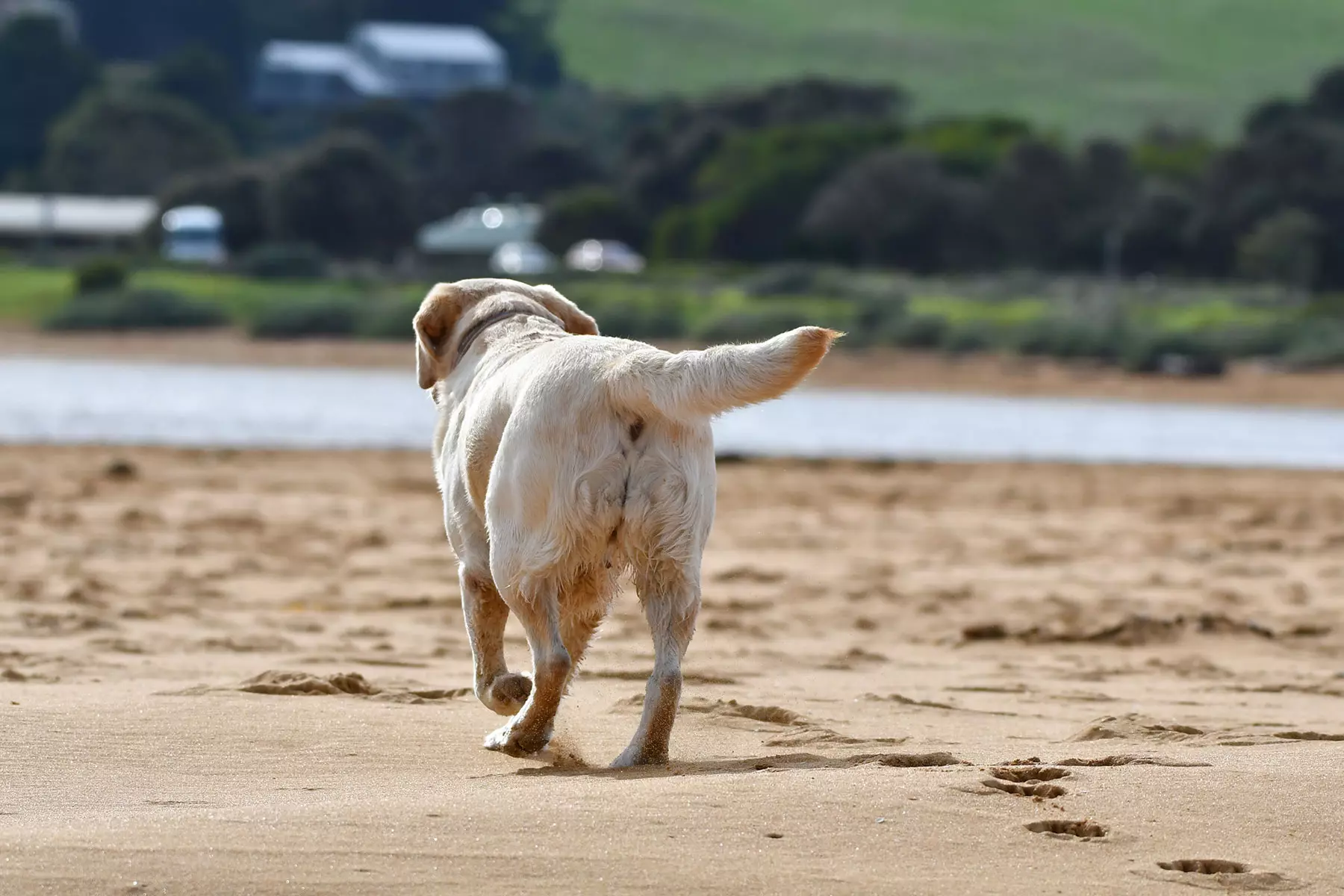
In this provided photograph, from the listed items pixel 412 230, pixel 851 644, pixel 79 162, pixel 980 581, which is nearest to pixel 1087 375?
pixel 980 581

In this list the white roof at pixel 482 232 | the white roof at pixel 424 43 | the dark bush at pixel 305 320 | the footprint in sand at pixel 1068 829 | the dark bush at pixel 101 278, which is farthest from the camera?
the white roof at pixel 424 43

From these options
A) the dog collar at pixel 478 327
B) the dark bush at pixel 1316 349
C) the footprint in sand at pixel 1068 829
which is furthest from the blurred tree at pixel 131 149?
the footprint in sand at pixel 1068 829

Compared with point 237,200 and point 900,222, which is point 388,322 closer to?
point 900,222

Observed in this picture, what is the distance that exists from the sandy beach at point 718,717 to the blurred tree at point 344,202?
44.4 meters

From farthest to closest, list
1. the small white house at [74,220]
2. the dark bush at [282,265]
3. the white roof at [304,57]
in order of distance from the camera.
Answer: the white roof at [304,57]
the small white house at [74,220]
the dark bush at [282,265]

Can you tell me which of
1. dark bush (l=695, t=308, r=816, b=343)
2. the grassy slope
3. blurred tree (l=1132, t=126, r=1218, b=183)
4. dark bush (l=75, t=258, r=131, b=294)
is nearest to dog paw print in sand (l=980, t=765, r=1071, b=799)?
dark bush (l=695, t=308, r=816, b=343)

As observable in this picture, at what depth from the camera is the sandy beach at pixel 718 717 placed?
13.9 ft

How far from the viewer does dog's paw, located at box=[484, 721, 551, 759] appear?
551 cm

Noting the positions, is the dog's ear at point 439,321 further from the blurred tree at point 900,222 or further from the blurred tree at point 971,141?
the blurred tree at point 971,141

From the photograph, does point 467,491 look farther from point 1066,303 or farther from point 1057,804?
point 1066,303

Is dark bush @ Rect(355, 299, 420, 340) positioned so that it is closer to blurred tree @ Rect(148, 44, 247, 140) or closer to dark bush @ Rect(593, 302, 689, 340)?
dark bush @ Rect(593, 302, 689, 340)

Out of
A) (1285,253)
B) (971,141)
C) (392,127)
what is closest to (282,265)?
(1285,253)

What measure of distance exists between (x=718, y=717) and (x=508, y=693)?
763 millimetres

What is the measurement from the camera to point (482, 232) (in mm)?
63656
